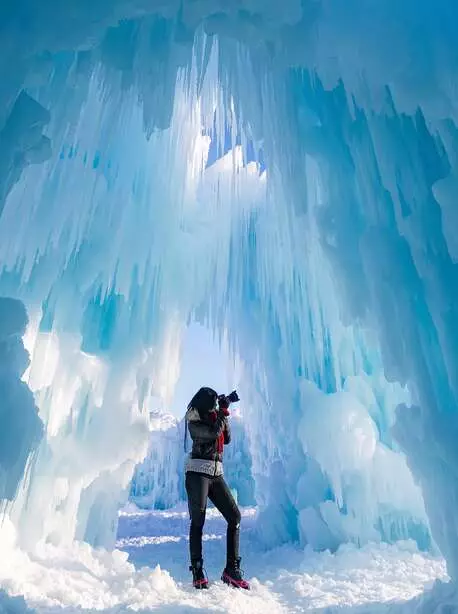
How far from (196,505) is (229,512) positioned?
13.5 inches

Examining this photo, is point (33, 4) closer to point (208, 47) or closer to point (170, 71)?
point (170, 71)

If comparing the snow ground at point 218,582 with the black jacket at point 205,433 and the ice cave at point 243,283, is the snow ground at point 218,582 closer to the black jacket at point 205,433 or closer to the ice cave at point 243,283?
the ice cave at point 243,283

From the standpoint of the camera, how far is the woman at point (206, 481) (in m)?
4.00

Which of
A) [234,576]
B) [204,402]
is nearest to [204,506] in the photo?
[234,576]

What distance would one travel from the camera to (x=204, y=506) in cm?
403

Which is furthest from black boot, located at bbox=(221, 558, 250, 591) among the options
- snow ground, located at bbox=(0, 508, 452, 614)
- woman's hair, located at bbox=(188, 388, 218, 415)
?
woman's hair, located at bbox=(188, 388, 218, 415)

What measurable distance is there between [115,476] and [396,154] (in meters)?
7.33

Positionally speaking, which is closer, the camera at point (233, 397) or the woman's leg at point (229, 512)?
the woman's leg at point (229, 512)

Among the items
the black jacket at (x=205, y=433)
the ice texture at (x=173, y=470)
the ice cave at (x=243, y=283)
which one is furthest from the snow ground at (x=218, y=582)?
the ice texture at (x=173, y=470)

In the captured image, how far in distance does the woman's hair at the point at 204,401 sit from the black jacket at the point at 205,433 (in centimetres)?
4

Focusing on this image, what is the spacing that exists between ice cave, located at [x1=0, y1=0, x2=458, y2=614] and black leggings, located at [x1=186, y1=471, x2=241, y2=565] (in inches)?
14.1

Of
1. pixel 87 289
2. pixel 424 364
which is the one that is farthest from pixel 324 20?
pixel 87 289

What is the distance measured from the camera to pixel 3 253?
6320 millimetres

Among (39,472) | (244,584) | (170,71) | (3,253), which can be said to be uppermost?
(170,71)
